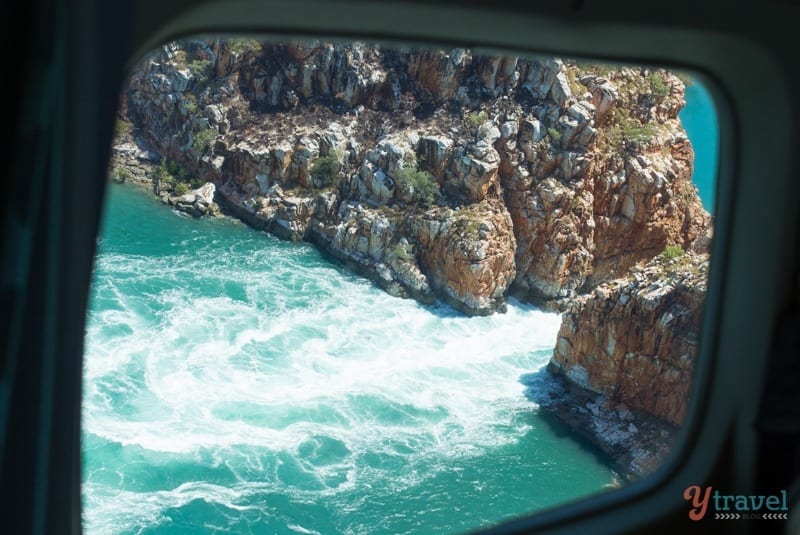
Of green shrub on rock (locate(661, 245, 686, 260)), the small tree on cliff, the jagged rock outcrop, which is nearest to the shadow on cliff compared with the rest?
green shrub on rock (locate(661, 245, 686, 260))

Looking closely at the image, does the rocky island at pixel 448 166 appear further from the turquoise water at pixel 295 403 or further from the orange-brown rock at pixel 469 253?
the turquoise water at pixel 295 403

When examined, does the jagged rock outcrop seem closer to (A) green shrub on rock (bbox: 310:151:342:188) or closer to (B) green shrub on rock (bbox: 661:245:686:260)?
(A) green shrub on rock (bbox: 310:151:342:188)

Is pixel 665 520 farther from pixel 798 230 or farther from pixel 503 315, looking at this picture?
pixel 503 315

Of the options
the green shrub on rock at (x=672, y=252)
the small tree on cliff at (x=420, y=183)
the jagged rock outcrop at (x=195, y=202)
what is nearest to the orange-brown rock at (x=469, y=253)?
the small tree on cliff at (x=420, y=183)

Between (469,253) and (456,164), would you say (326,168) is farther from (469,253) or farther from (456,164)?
(469,253)

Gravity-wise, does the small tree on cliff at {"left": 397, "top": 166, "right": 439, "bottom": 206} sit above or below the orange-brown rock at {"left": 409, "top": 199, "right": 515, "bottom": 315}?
above

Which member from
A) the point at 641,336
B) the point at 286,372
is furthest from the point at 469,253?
the point at 286,372
